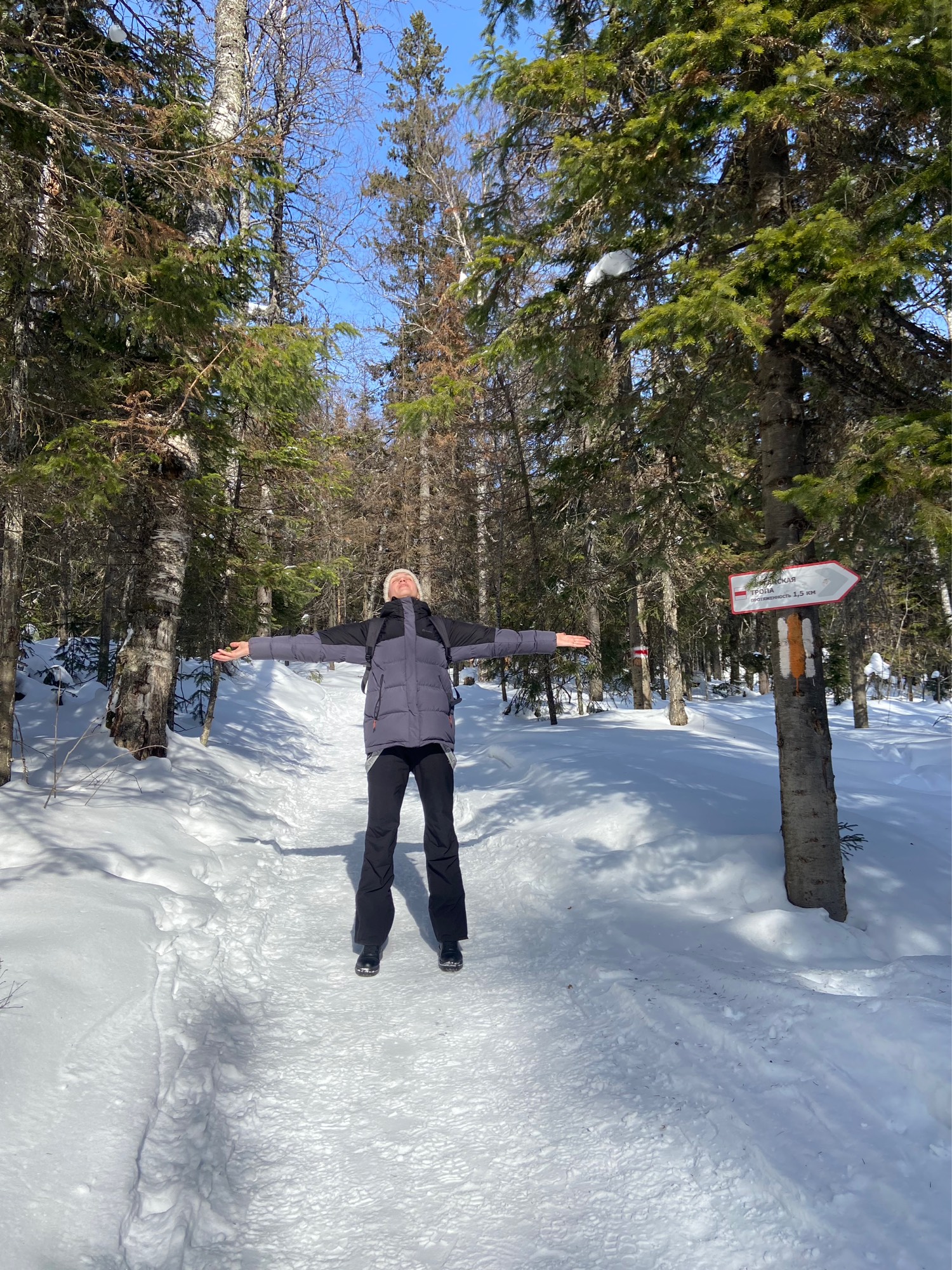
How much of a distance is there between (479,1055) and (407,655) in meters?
2.27

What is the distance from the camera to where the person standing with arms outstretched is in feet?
14.2

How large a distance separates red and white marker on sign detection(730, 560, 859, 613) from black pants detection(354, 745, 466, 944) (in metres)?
2.30

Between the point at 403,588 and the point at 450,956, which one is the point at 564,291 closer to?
the point at 403,588

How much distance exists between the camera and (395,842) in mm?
4426

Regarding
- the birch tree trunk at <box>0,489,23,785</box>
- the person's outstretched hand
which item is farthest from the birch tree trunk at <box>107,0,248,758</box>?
the person's outstretched hand

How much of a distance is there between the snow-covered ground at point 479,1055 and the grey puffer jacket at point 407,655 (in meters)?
1.43

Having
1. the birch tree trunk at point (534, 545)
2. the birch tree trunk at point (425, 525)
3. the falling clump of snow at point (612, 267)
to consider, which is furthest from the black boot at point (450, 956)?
the birch tree trunk at point (425, 525)

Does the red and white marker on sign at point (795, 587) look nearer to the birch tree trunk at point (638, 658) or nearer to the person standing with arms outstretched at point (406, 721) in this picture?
the person standing with arms outstretched at point (406, 721)

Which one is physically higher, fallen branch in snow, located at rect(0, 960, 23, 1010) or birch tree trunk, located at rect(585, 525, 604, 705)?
→ birch tree trunk, located at rect(585, 525, 604, 705)

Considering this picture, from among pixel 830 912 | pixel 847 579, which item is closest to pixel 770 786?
pixel 830 912

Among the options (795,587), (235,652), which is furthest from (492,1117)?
(795,587)

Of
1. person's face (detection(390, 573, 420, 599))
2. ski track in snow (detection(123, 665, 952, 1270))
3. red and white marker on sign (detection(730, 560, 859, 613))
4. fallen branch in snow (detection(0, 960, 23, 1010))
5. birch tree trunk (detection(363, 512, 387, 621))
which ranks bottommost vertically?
ski track in snow (detection(123, 665, 952, 1270))

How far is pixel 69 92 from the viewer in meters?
4.76

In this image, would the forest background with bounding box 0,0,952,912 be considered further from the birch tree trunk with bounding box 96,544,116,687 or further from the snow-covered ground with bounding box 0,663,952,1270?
the snow-covered ground with bounding box 0,663,952,1270
